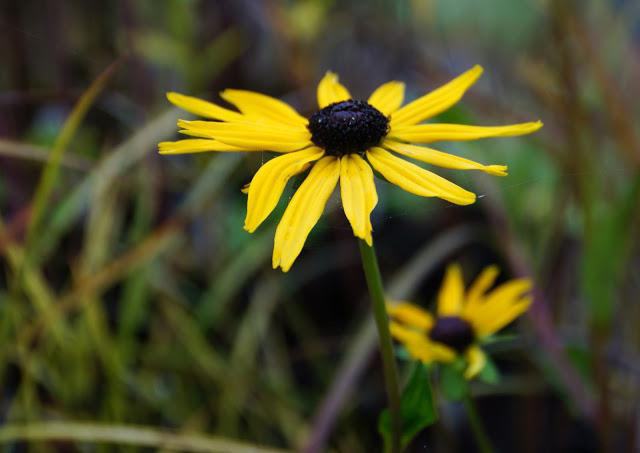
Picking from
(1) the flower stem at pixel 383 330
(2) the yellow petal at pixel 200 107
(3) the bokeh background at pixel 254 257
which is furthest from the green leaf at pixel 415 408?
(2) the yellow petal at pixel 200 107

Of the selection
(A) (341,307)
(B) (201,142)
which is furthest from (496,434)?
(B) (201,142)

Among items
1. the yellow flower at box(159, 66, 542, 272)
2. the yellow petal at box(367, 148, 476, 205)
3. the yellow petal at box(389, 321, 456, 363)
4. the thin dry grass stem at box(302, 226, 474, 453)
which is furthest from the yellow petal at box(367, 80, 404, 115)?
the thin dry grass stem at box(302, 226, 474, 453)

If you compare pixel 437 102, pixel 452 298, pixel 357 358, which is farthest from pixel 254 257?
pixel 437 102

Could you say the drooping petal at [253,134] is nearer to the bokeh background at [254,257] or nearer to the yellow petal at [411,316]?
the bokeh background at [254,257]

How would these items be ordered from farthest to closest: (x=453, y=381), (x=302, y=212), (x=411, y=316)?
(x=411, y=316), (x=453, y=381), (x=302, y=212)

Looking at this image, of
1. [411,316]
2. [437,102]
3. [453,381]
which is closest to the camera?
[437,102]

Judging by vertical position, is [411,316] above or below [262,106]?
below

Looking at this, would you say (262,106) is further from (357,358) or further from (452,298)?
(357,358)

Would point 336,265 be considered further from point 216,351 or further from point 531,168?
point 531,168
